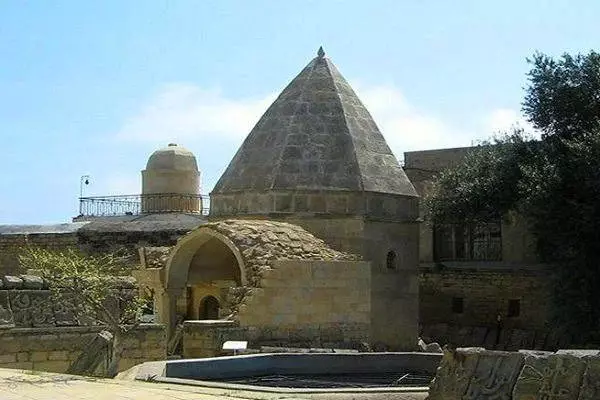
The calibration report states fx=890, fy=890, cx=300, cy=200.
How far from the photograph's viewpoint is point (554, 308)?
18.3m

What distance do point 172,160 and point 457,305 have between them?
31.8 feet

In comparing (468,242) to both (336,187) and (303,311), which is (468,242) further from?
(303,311)

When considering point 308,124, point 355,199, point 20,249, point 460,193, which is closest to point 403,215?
point 355,199

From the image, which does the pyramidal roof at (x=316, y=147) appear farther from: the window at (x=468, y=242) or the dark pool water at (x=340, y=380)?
the window at (x=468, y=242)

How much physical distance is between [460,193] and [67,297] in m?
12.7

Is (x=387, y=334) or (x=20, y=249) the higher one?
(x=20, y=249)

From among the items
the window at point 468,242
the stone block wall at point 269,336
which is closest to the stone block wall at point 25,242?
the window at point 468,242

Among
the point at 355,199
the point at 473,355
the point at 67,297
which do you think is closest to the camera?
the point at 473,355

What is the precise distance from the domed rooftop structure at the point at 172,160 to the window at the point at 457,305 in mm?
9084

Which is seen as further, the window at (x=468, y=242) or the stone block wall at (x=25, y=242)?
the window at (x=468, y=242)

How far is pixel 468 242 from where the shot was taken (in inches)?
1025

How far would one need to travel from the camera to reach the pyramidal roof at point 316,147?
17.2 metres

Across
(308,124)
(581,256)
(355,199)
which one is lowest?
(581,256)

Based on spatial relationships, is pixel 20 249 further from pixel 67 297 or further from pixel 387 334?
pixel 67 297
